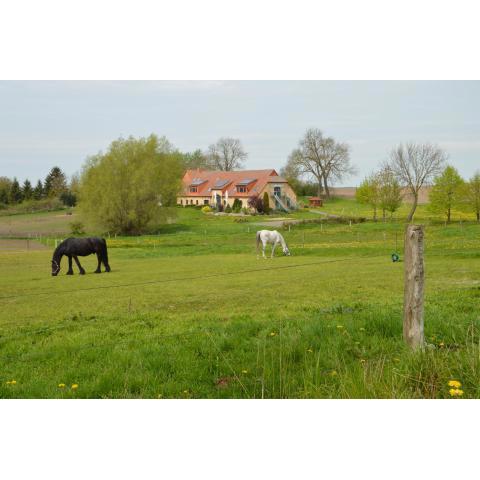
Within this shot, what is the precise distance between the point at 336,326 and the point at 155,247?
23923mm

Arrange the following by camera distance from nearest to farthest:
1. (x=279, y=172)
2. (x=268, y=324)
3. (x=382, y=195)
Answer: (x=268, y=324), (x=382, y=195), (x=279, y=172)

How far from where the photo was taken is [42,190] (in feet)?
79.8

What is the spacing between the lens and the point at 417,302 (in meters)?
6.46

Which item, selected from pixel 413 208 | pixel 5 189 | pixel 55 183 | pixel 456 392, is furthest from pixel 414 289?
pixel 413 208

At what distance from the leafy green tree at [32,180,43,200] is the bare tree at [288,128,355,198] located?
18.5 metres

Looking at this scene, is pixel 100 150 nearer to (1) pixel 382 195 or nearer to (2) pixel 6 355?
(1) pixel 382 195

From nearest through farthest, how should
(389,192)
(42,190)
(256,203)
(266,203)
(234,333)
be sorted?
1. (234,333)
2. (42,190)
3. (389,192)
4. (266,203)
5. (256,203)

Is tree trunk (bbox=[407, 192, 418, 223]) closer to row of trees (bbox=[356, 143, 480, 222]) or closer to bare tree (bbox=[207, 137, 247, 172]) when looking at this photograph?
row of trees (bbox=[356, 143, 480, 222])

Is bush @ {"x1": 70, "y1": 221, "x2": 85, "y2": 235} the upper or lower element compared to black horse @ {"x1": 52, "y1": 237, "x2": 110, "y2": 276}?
upper

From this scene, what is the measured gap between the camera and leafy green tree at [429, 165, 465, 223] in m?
36.7

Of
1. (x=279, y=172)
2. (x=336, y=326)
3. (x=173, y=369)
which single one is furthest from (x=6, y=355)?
(x=279, y=172)

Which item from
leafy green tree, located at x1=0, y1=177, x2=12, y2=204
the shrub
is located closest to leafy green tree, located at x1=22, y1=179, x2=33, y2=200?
leafy green tree, located at x1=0, y1=177, x2=12, y2=204

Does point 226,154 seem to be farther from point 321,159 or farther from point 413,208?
point 413,208

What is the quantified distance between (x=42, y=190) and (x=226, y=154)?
2120 cm
